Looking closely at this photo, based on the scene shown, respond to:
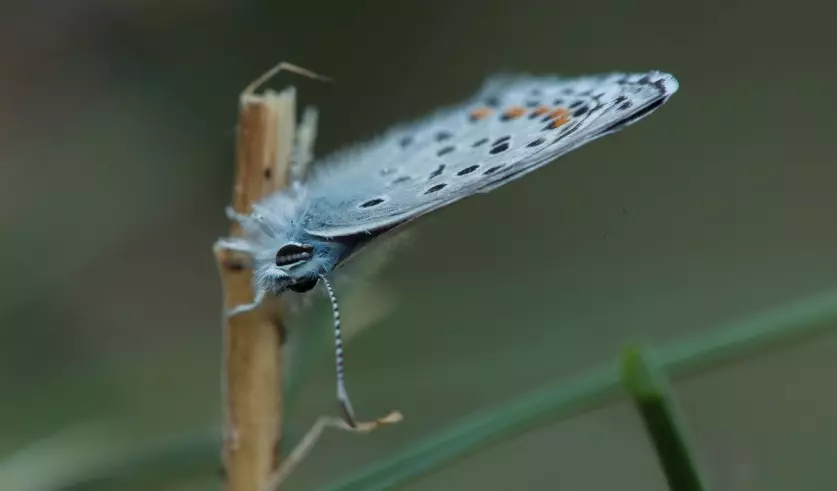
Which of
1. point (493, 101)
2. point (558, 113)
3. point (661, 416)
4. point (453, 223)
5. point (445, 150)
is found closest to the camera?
point (661, 416)

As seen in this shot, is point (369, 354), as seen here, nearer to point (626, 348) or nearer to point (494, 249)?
point (494, 249)

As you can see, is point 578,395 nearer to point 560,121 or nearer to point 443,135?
point 560,121

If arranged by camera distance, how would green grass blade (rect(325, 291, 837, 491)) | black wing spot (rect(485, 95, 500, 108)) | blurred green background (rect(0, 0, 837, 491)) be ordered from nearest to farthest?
1. green grass blade (rect(325, 291, 837, 491))
2. black wing spot (rect(485, 95, 500, 108))
3. blurred green background (rect(0, 0, 837, 491))

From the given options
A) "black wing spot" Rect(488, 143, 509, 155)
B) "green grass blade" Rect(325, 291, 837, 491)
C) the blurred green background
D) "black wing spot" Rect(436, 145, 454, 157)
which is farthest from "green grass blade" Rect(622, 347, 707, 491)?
the blurred green background

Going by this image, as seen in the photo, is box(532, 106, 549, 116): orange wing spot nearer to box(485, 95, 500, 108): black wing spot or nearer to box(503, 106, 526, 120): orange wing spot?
box(503, 106, 526, 120): orange wing spot

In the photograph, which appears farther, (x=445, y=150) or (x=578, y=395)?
(x=445, y=150)

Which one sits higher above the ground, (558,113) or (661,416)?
(558,113)

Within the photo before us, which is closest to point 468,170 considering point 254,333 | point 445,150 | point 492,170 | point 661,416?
point 492,170

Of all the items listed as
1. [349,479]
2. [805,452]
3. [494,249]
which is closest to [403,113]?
[494,249]
